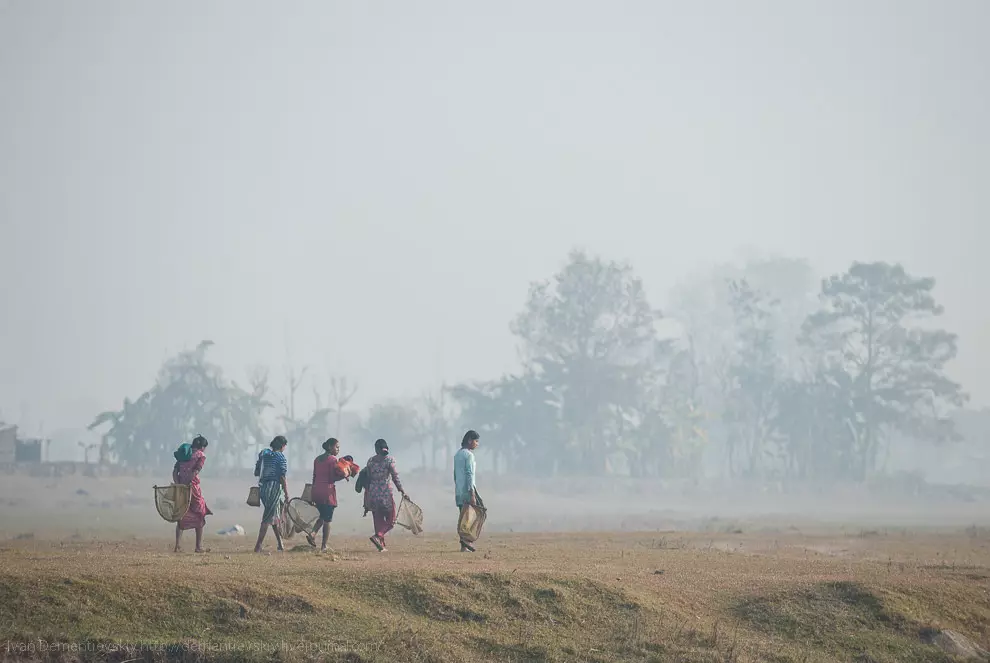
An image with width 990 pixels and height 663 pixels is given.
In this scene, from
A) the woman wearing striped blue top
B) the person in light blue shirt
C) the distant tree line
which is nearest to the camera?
the woman wearing striped blue top

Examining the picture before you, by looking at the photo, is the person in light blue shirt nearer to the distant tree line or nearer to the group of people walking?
the group of people walking

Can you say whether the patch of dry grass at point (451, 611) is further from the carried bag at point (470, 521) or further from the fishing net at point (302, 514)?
the carried bag at point (470, 521)

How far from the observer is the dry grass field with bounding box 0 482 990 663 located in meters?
14.1

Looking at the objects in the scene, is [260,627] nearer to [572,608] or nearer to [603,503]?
[572,608]

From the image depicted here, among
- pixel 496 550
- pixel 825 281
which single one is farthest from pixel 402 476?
pixel 496 550

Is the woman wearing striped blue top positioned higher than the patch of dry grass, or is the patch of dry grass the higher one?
the woman wearing striped blue top

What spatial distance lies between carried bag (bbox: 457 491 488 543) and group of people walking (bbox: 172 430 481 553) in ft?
0.27

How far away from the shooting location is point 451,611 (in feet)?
50.3

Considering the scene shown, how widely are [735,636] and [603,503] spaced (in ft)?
187

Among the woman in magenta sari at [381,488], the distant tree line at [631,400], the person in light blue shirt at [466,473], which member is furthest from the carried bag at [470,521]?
the distant tree line at [631,400]

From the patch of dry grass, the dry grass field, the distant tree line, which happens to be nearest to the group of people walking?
the dry grass field

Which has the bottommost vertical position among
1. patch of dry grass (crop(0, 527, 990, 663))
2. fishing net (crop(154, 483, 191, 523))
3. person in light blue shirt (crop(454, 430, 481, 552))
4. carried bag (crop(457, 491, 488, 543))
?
patch of dry grass (crop(0, 527, 990, 663))

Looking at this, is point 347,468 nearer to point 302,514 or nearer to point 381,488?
point 381,488

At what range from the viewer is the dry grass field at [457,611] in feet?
46.4
